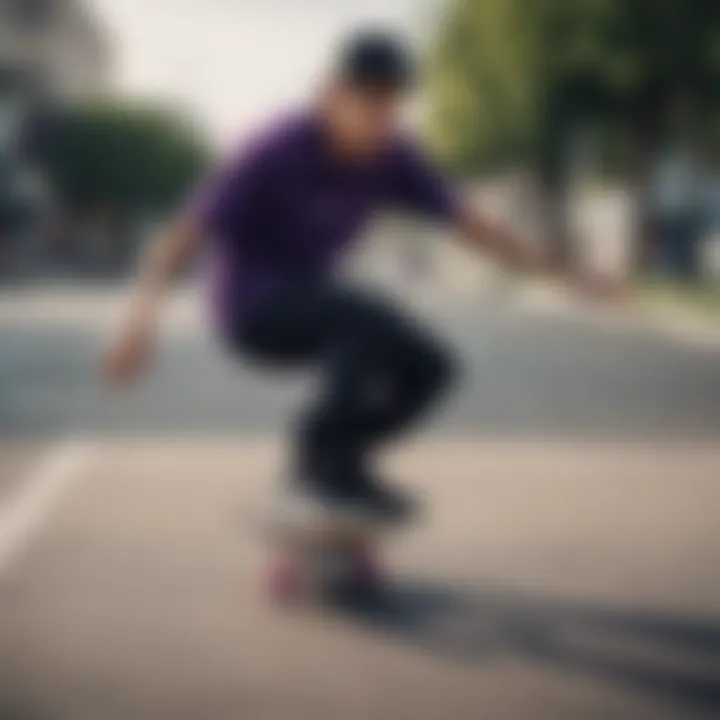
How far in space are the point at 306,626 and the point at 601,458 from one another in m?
1.76

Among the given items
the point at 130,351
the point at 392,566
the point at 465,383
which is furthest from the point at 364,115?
the point at 465,383

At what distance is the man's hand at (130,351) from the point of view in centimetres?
212

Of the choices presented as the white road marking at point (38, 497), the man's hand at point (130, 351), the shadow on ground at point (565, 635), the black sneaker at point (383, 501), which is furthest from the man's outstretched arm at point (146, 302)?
the white road marking at point (38, 497)

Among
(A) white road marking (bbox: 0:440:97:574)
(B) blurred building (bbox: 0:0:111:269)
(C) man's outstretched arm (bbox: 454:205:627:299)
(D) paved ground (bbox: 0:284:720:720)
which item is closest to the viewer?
(B) blurred building (bbox: 0:0:111:269)

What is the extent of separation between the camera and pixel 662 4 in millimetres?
2836

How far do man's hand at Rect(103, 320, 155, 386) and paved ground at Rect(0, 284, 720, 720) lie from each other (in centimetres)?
4

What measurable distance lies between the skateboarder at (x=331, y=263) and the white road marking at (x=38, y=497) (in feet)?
2.52

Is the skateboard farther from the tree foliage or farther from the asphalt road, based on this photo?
the tree foliage

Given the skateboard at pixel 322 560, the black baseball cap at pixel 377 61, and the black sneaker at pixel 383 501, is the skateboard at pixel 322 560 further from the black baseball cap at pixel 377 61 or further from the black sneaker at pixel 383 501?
the black baseball cap at pixel 377 61

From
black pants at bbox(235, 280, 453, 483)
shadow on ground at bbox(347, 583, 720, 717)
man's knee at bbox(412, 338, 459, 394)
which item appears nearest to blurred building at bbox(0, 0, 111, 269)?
black pants at bbox(235, 280, 453, 483)

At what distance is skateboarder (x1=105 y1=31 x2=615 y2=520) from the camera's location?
1.98 metres

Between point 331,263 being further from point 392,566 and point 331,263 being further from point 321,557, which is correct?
point 392,566

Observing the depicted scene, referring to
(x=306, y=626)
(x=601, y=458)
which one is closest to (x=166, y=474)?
(x=601, y=458)

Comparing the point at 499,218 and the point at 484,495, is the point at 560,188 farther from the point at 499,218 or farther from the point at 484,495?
the point at 484,495
